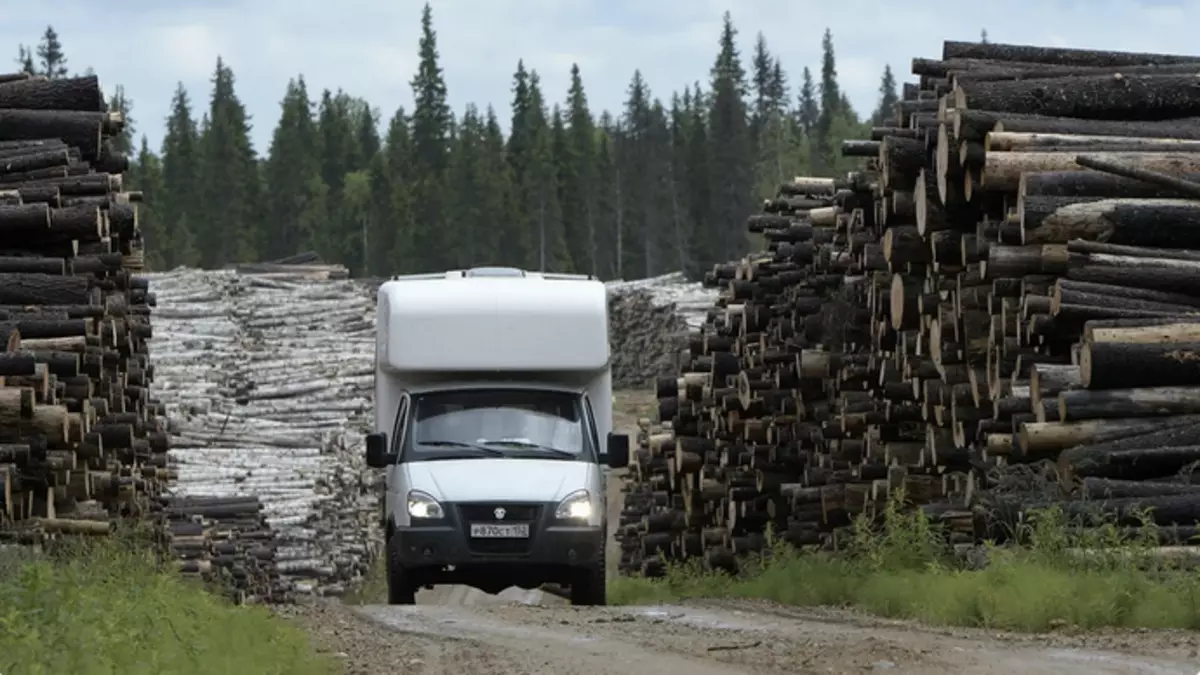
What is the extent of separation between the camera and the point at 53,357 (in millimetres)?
15953

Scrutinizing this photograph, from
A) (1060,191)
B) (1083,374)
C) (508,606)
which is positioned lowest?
(508,606)

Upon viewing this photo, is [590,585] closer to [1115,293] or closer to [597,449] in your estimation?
[597,449]

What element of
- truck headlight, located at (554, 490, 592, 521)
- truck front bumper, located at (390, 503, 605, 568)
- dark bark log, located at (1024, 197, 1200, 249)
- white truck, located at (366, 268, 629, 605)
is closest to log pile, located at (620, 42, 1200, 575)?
dark bark log, located at (1024, 197, 1200, 249)

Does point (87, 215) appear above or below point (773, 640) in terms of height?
above

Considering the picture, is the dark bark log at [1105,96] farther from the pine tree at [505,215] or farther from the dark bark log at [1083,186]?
the pine tree at [505,215]

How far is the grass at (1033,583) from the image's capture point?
12633mm

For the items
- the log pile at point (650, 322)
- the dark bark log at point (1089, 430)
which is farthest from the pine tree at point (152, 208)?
the dark bark log at point (1089, 430)

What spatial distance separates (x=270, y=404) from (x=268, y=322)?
7898 millimetres

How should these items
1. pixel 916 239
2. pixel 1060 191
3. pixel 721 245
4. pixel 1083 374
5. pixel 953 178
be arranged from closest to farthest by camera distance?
pixel 1083 374 → pixel 1060 191 → pixel 953 178 → pixel 916 239 → pixel 721 245

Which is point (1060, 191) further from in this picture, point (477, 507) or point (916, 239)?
point (477, 507)

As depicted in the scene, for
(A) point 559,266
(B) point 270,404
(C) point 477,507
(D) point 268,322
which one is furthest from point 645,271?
(C) point 477,507

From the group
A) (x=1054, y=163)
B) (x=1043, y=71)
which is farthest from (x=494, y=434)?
(x=1054, y=163)

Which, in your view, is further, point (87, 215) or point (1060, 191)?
point (87, 215)

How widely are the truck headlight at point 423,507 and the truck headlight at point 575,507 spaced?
1.01 m
